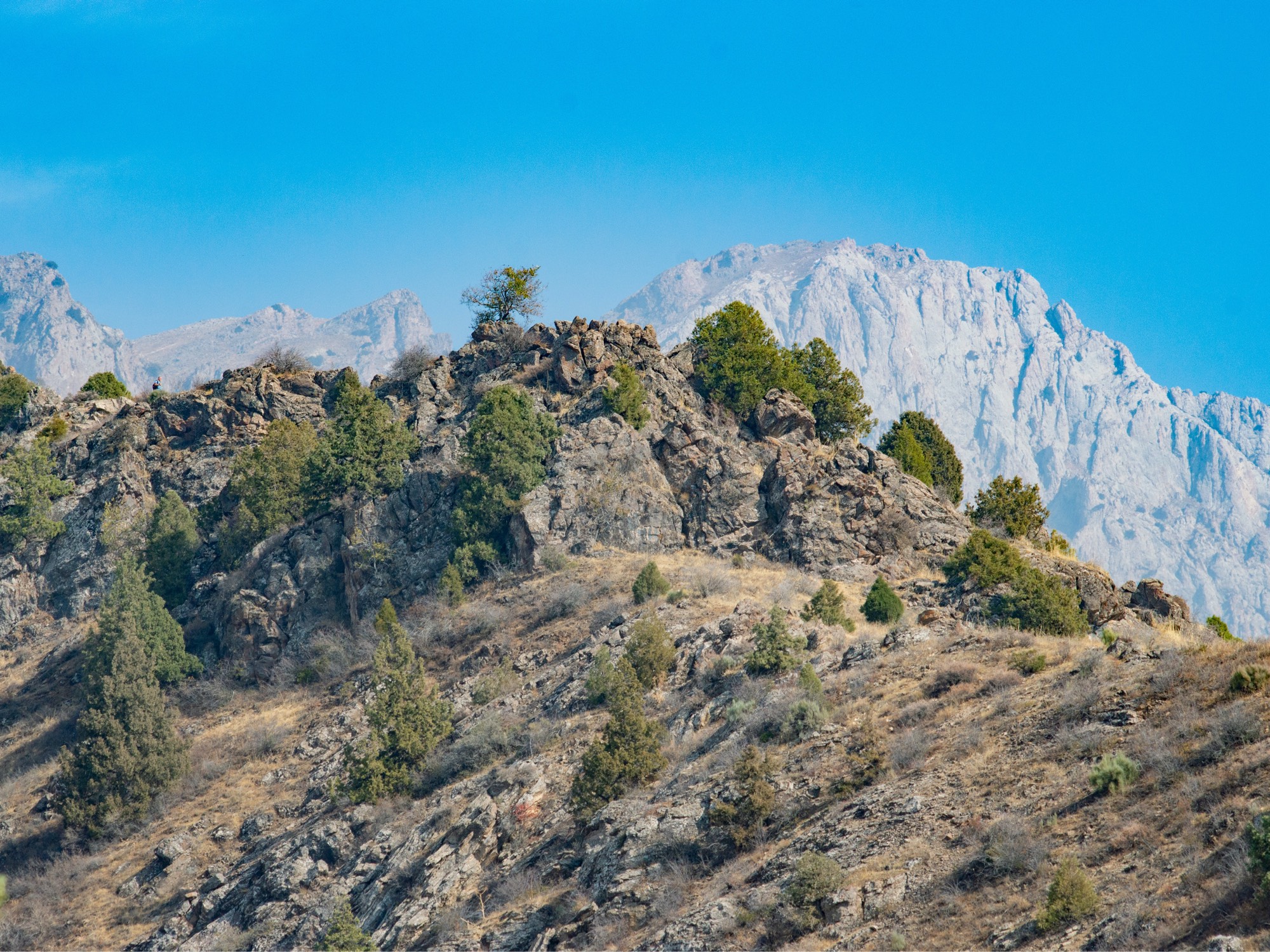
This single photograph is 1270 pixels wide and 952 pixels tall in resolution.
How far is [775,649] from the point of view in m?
33.9

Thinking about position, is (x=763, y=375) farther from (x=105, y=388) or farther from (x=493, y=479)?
(x=105, y=388)

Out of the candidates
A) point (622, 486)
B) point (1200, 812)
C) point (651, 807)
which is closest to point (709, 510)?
point (622, 486)

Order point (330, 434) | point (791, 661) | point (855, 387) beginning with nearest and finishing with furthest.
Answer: point (791, 661) → point (330, 434) → point (855, 387)

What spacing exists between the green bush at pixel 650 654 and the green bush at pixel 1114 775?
704 inches

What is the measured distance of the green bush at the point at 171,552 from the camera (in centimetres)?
5775

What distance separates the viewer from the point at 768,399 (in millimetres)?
59188

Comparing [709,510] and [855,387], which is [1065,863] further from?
[855,387]

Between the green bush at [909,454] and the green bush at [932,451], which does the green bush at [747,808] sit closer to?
A: the green bush at [909,454]

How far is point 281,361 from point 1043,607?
58341 mm

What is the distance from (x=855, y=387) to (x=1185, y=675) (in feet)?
136

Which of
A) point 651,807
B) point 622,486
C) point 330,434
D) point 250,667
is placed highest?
point 330,434

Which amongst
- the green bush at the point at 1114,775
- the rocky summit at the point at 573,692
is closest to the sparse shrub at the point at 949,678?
the rocky summit at the point at 573,692

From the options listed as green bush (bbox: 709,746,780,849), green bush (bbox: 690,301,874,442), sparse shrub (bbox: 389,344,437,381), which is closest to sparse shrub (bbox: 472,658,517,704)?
green bush (bbox: 709,746,780,849)

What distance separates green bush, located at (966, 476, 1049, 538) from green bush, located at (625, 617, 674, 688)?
77.9ft
